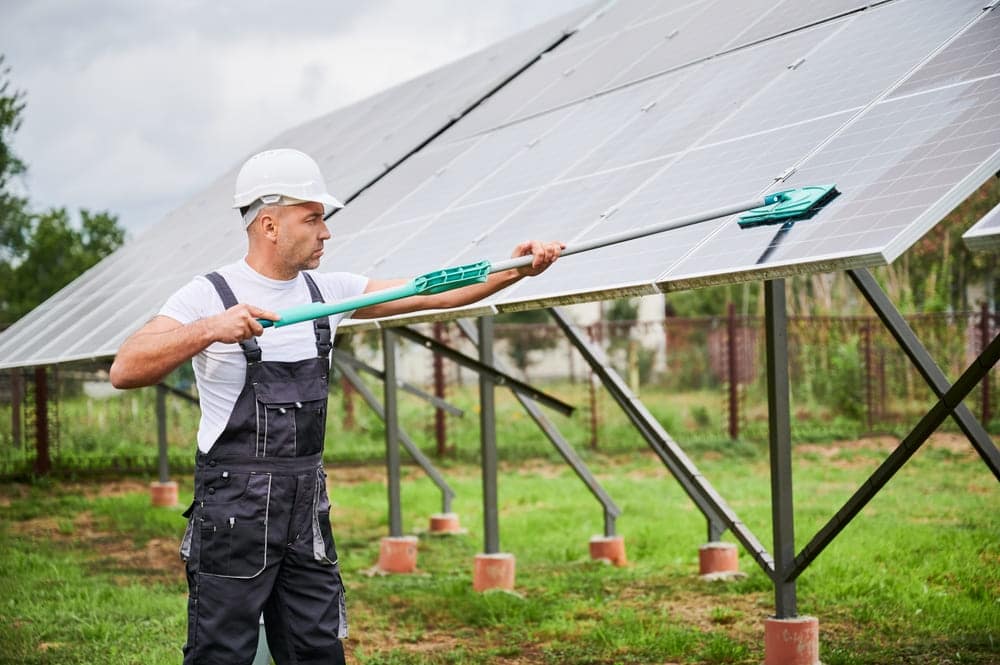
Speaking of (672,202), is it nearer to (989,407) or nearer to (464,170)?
(464,170)

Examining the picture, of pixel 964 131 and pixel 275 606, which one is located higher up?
pixel 964 131

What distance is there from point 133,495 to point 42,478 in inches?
55.3

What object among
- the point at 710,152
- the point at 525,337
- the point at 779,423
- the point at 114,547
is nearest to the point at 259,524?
the point at 710,152

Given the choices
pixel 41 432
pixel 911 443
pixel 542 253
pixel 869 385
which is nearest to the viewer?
pixel 542 253

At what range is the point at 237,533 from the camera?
3396 mm

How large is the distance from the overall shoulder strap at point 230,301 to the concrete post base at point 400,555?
6135mm

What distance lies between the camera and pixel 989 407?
1778 cm

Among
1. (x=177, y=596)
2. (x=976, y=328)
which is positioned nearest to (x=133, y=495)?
(x=177, y=596)

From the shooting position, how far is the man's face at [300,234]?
3.53m

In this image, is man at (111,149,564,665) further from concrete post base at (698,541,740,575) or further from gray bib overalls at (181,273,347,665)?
concrete post base at (698,541,740,575)

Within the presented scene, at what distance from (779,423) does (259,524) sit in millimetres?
2827

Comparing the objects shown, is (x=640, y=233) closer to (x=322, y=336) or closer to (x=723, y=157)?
(x=322, y=336)

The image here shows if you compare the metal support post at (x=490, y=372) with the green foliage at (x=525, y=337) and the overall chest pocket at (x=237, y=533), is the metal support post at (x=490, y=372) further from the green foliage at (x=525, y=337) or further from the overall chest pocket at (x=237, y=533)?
the overall chest pocket at (x=237, y=533)

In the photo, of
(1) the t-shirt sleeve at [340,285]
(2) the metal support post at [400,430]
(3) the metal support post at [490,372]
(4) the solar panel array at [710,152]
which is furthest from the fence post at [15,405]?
(1) the t-shirt sleeve at [340,285]
